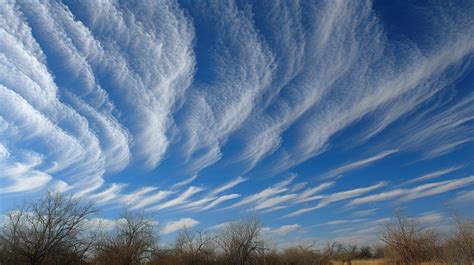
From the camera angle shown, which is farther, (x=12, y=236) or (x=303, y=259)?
(x=303, y=259)

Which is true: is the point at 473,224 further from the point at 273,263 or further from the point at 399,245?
the point at 273,263

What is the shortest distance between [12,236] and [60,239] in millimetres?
3456

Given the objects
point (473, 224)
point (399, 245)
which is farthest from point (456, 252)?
point (399, 245)

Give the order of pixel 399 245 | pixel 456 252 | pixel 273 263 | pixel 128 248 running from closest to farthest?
1. pixel 456 252
2. pixel 399 245
3. pixel 128 248
4. pixel 273 263

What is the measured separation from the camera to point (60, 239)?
3134cm

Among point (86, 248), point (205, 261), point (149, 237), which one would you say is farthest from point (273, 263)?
point (86, 248)

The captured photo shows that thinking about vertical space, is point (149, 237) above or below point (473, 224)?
above

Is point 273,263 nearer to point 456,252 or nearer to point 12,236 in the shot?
point 456,252

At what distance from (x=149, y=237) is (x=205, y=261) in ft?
28.8

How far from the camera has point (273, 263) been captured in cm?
5938

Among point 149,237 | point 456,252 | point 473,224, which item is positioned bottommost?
point 456,252

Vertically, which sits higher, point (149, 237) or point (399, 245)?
point (149, 237)

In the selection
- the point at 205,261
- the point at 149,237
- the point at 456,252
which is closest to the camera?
the point at 456,252

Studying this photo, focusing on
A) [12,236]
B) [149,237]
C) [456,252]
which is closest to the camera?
[456,252]
